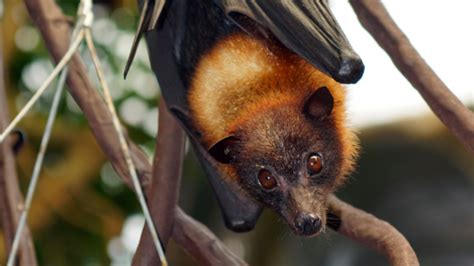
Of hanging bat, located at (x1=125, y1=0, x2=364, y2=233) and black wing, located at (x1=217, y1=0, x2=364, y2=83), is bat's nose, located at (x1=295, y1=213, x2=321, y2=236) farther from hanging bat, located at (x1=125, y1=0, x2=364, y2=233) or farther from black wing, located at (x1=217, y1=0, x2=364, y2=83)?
black wing, located at (x1=217, y1=0, x2=364, y2=83)

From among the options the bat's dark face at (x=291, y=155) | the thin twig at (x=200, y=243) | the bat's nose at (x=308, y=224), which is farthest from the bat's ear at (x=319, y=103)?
the thin twig at (x=200, y=243)

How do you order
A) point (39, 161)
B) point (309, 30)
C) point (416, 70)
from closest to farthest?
1. point (39, 161)
2. point (309, 30)
3. point (416, 70)

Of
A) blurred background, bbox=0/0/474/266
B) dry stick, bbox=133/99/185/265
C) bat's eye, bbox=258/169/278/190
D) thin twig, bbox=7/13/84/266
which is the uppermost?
thin twig, bbox=7/13/84/266

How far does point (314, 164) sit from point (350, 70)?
12 cm

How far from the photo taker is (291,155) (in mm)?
877

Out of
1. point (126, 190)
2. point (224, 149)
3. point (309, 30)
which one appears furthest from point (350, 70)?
point (126, 190)

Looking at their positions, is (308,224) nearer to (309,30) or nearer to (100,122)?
(309,30)

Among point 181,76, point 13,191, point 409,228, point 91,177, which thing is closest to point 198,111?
point 181,76

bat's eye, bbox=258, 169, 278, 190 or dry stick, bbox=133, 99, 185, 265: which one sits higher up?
bat's eye, bbox=258, 169, 278, 190

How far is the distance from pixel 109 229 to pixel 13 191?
144 centimetres

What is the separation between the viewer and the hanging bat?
0.87 meters

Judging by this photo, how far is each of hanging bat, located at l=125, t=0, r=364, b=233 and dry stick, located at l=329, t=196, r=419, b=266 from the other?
0.30 ft

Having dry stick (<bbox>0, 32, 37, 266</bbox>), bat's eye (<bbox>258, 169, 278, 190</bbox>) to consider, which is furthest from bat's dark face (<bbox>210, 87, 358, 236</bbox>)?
dry stick (<bbox>0, 32, 37, 266</bbox>)

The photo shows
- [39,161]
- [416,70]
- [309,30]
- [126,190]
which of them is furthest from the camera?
[126,190]
